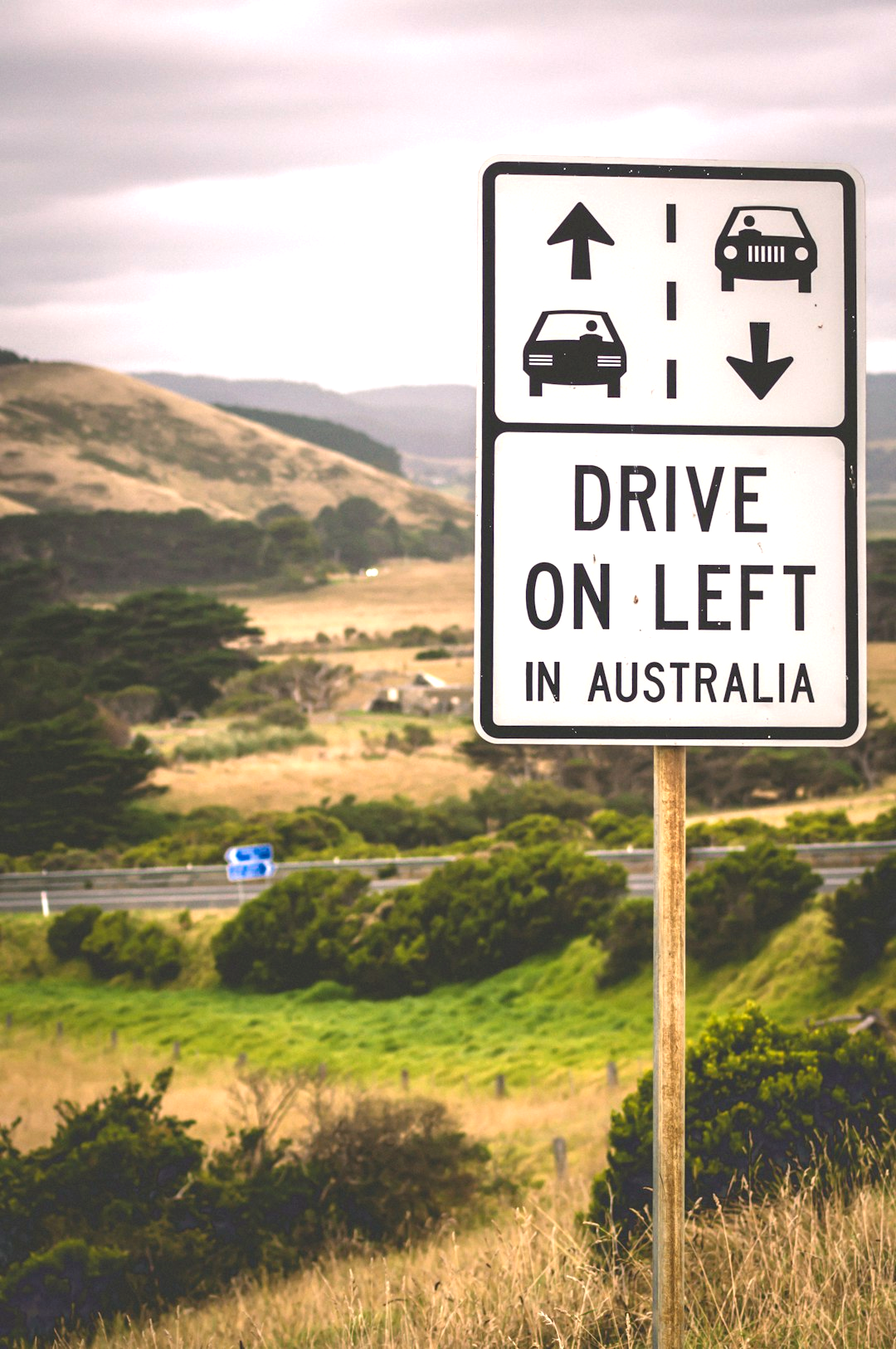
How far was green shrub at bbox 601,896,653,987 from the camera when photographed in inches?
879

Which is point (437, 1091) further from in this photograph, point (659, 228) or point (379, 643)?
point (379, 643)

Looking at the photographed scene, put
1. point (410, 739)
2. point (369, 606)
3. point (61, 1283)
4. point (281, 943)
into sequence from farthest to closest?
point (369, 606) < point (410, 739) < point (281, 943) < point (61, 1283)

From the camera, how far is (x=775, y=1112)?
6.68 metres

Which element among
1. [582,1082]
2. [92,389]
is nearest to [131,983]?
[582,1082]

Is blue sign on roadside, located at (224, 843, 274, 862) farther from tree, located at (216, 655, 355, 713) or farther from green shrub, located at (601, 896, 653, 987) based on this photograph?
tree, located at (216, 655, 355, 713)

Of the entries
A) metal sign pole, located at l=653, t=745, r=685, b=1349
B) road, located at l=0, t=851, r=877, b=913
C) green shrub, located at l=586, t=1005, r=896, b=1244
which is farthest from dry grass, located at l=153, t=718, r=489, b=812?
metal sign pole, located at l=653, t=745, r=685, b=1349

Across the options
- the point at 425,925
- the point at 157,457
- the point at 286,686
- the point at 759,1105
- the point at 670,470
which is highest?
the point at 157,457

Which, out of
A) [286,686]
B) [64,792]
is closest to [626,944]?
[64,792]

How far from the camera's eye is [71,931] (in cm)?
2802

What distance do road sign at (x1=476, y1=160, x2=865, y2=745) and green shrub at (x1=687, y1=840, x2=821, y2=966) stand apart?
60.4 feet

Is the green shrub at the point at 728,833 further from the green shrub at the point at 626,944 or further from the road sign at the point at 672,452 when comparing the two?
the road sign at the point at 672,452

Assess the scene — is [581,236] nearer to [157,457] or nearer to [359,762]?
[359,762]

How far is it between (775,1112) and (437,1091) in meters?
12.6

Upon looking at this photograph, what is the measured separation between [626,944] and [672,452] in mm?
20927
